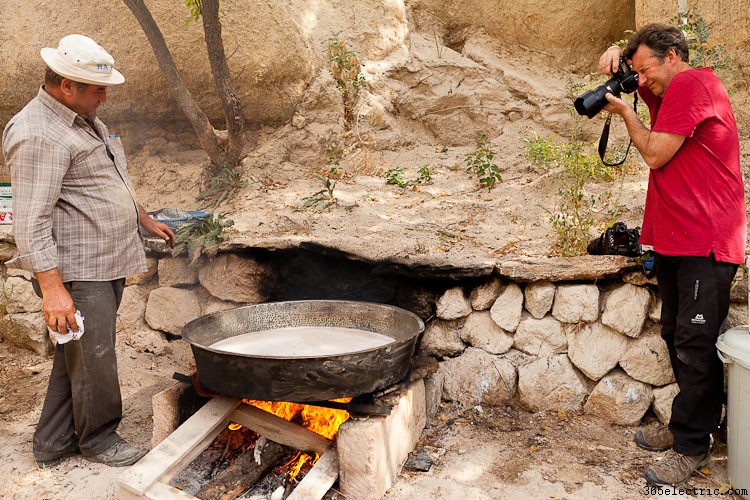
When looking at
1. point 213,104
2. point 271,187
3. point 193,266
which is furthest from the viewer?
point 213,104

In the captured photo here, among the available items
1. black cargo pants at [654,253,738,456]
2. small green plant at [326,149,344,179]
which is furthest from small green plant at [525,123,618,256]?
small green plant at [326,149,344,179]

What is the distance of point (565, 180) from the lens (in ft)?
15.4

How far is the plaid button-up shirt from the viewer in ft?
8.89

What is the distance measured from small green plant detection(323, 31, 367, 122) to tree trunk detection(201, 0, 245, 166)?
96 centimetres

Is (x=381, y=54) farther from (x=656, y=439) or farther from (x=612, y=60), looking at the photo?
(x=656, y=439)

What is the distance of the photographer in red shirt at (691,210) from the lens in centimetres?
263

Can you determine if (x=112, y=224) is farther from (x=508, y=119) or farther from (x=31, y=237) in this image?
(x=508, y=119)

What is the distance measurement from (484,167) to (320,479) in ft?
9.73

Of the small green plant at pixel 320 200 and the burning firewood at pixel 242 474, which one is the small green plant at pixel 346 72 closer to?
the small green plant at pixel 320 200

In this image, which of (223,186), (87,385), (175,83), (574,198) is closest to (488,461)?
(574,198)

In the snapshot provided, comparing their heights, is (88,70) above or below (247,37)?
below

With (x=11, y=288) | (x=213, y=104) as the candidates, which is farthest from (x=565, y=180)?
(x=11, y=288)

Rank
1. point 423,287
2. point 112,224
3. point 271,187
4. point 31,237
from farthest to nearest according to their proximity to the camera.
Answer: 1. point 271,187
2. point 423,287
3. point 112,224
4. point 31,237

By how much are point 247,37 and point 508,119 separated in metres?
2.54
